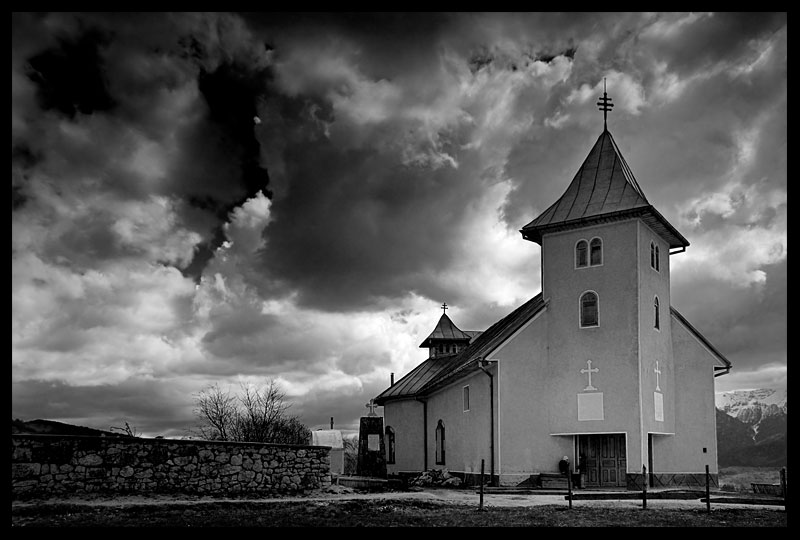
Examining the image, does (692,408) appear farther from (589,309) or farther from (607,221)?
(607,221)

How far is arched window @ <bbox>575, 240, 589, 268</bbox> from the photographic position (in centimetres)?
3459

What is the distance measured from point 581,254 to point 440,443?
11836mm

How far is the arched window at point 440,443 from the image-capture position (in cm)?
4050

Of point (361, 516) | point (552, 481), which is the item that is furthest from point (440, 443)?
point (361, 516)

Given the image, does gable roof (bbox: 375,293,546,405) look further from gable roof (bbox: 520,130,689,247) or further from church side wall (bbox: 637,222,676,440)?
church side wall (bbox: 637,222,676,440)

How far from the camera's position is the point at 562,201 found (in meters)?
36.3

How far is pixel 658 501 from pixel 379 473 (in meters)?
24.4

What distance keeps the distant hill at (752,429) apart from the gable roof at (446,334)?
23994 millimetres

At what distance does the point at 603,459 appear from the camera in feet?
110

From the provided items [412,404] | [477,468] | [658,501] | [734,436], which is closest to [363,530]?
[658,501]

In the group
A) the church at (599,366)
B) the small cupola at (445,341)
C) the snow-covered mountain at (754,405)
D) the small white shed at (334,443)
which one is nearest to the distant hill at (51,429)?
the church at (599,366)

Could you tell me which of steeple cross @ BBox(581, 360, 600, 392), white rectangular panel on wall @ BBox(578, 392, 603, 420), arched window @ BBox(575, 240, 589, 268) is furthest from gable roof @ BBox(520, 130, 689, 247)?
white rectangular panel on wall @ BBox(578, 392, 603, 420)

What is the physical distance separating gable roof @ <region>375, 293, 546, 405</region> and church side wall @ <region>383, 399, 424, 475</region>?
59 centimetres

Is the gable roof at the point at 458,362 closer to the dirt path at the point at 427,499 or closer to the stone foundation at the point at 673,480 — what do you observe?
the stone foundation at the point at 673,480
